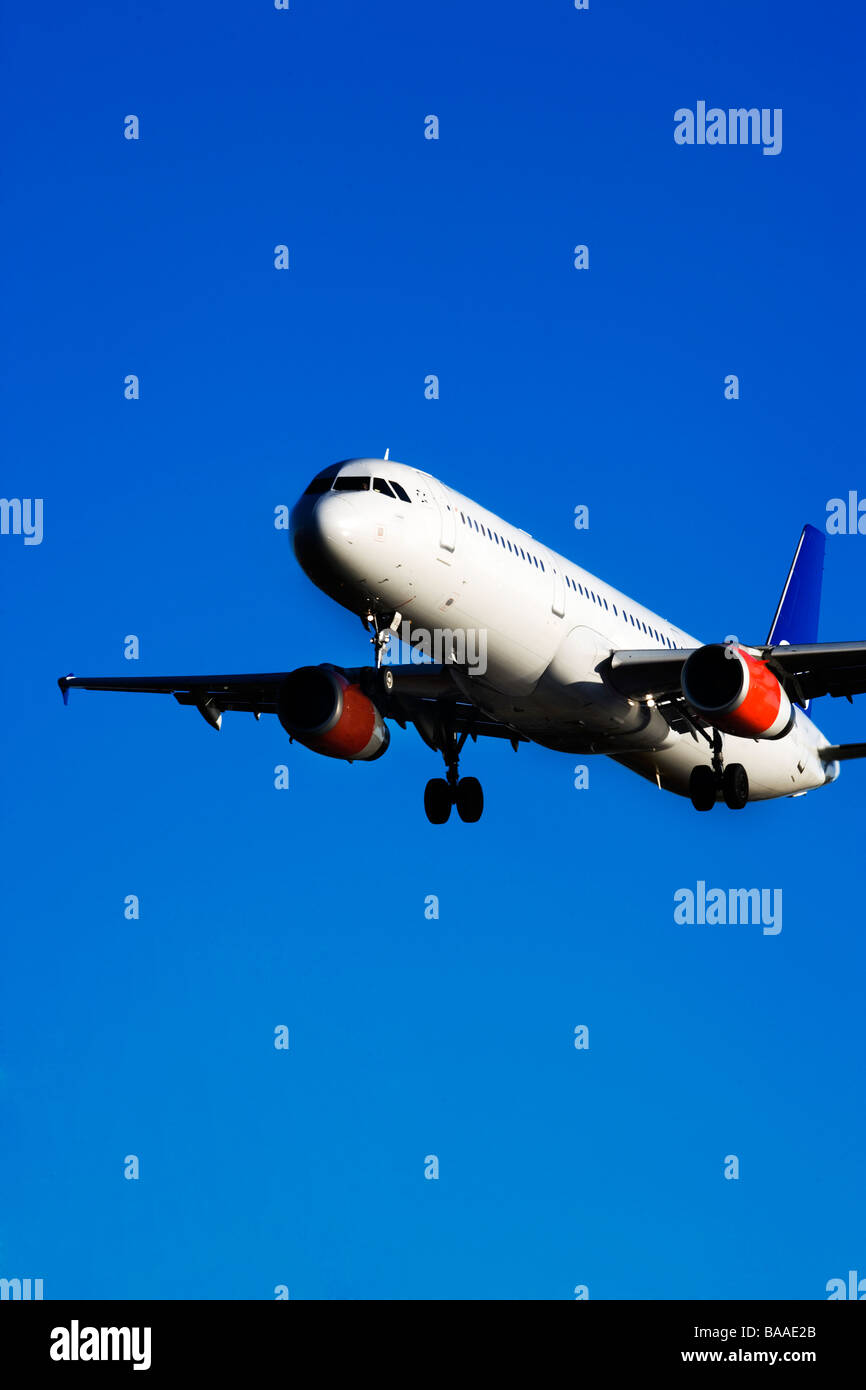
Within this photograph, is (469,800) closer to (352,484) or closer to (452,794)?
(452,794)

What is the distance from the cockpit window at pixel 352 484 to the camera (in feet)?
128

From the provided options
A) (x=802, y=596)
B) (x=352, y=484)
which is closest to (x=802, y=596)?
(x=802, y=596)

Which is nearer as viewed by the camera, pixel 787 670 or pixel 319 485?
pixel 319 485

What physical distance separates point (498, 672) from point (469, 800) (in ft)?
22.5

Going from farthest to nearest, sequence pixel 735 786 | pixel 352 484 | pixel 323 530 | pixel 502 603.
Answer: pixel 735 786 < pixel 502 603 < pixel 352 484 < pixel 323 530

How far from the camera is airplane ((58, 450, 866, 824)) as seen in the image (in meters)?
39.1

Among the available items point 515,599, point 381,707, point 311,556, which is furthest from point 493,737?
point 311,556

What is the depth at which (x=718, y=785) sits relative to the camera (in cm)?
4697

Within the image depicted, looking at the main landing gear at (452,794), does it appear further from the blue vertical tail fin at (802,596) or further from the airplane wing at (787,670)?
the blue vertical tail fin at (802,596)

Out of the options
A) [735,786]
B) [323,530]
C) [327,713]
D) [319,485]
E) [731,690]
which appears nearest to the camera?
[323,530]

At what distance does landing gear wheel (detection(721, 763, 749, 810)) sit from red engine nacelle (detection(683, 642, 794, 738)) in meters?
3.14
